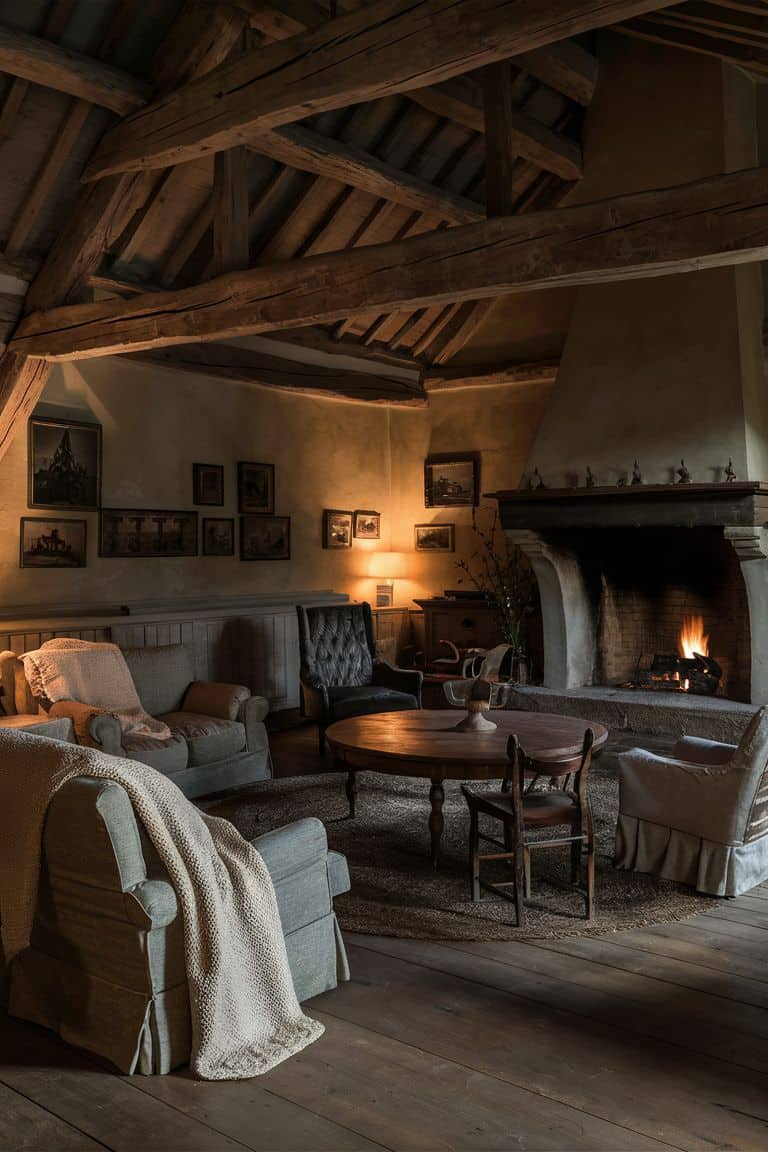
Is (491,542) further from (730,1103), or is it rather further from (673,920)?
(730,1103)

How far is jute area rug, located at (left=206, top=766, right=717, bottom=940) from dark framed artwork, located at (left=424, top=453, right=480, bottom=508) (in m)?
3.99

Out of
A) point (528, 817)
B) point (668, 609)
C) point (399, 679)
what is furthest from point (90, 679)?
point (668, 609)

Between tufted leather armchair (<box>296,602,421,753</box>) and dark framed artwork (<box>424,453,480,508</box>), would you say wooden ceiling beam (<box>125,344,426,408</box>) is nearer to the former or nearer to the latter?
dark framed artwork (<box>424,453,480,508</box>)

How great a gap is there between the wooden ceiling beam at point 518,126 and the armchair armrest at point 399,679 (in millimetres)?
3579

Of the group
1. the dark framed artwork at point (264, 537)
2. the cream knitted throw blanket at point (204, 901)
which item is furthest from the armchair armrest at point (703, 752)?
the dark framed artwork at point (264, 537)

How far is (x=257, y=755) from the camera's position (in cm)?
645

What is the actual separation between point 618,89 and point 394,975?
651 centimetres

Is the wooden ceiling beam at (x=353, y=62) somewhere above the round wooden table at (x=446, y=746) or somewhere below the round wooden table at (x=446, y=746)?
above

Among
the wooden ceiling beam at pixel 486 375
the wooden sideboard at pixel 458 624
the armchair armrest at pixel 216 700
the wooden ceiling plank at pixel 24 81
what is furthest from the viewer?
the wooden sideboard at pixel 458 624

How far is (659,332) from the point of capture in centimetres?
724

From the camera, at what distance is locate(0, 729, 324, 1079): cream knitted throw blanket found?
2922mm

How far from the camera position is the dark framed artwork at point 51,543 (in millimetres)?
6851

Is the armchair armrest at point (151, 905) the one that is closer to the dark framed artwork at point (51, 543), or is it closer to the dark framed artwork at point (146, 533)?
the dark framed artwork at point (51, 543)

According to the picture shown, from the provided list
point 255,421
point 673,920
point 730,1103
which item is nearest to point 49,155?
point 255,421
